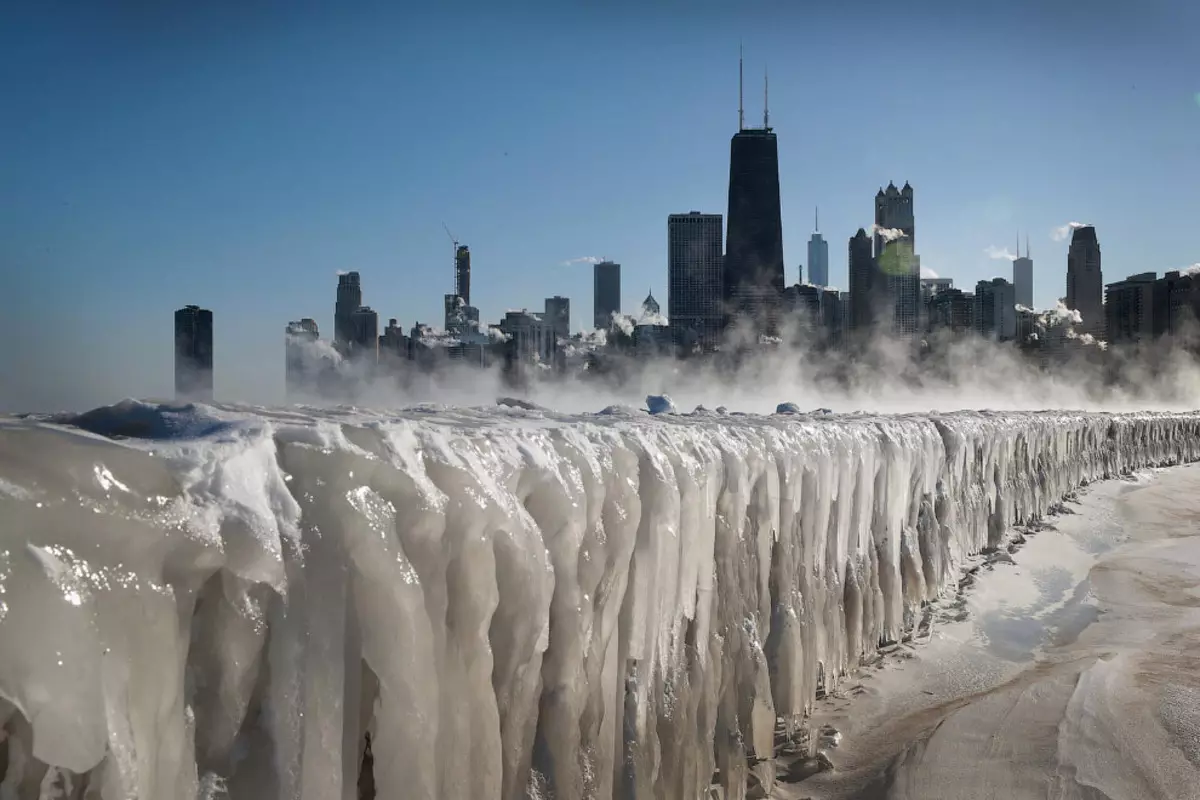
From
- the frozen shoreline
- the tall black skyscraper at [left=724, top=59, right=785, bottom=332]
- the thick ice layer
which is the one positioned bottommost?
the frozen shoreline

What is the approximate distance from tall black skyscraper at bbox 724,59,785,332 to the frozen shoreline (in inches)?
3668

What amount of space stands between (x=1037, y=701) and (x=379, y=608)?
160 inches

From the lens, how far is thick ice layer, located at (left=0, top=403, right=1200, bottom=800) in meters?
1.38

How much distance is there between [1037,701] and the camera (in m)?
4.52

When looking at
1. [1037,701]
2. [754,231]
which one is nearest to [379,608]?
[1037,701]

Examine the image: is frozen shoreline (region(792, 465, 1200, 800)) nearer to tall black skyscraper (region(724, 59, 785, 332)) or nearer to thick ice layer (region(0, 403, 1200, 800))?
thick ice layer (region(0, 403, 1200, 800))

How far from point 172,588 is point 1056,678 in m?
4.98

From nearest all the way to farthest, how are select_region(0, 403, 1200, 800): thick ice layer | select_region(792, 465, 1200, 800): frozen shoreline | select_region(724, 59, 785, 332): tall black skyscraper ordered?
1. select_region(0, 403, 1200, 800): thick ice layer
2. select_region(792, 465, 1200, 800): frozen shoreline
3. select_region(724, 59, 785, 332): tall black skyscraper

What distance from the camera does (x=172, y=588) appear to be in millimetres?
1543

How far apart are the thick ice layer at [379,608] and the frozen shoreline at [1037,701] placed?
2.27ft

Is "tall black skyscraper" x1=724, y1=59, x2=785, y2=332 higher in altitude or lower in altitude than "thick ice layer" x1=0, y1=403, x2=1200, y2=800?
higher

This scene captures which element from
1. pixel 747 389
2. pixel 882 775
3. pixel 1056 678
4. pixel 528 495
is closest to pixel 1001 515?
pixel 1056 678

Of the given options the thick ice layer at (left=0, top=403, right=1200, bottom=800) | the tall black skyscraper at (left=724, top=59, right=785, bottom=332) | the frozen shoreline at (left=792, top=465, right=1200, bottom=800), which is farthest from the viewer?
the tall black skyscraper at (left=724, top=59, right=785, bottom=332)

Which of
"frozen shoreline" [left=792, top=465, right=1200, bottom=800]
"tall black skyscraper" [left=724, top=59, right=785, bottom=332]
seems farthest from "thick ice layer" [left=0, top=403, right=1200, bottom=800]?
"tall black skyscraper" [left=724, top=59, right=785, bottom=332]
